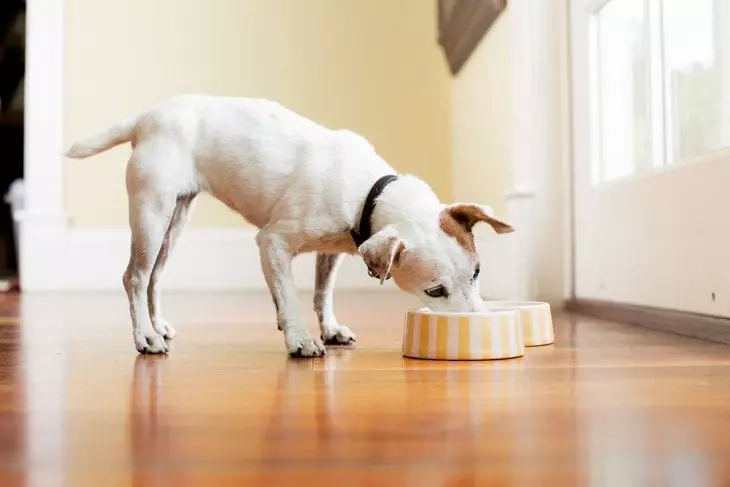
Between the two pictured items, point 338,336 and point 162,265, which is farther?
point 162,265

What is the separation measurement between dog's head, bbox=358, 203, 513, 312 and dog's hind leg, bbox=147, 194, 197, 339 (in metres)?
0.52

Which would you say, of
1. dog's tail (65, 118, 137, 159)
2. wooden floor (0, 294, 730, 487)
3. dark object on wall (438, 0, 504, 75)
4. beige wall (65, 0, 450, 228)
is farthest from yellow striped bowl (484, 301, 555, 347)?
beige wall (65, 0, 450, 228)

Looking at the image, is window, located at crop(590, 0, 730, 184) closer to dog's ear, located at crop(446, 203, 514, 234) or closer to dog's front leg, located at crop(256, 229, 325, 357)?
dog's ear, located at crop(446, 203, 514, 234)

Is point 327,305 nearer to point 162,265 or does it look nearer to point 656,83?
point 162,265

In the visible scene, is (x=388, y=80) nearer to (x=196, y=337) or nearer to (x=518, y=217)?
(x=518, y=217)

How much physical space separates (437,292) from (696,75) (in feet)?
2.56

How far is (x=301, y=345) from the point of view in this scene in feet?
4.69

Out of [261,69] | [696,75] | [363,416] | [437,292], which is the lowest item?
[363,416]

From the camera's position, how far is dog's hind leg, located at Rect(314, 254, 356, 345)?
1.65 m

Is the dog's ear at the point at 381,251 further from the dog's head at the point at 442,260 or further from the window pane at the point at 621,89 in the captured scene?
the window pane at the point at 621,89

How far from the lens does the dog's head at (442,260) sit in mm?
1392

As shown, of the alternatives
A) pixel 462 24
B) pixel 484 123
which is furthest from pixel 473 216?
pixel 462 24

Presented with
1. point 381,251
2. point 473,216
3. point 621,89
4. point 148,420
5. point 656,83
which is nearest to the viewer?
point 148,420

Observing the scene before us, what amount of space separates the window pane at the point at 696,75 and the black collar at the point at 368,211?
65 centimetres
